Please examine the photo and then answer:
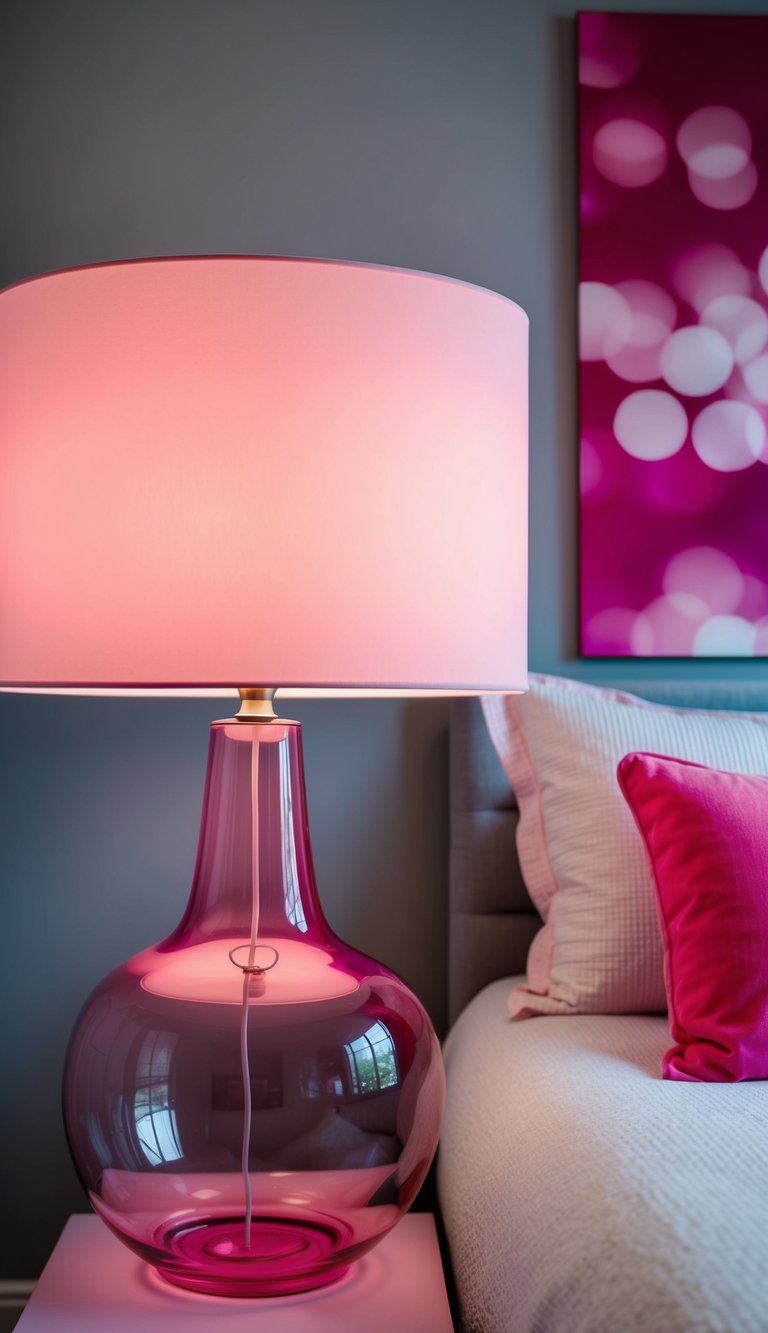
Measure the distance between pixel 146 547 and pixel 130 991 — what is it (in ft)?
1.45

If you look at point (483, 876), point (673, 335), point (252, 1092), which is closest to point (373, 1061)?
point (252, 1092)

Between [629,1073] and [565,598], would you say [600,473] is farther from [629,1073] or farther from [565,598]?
[629,1073]

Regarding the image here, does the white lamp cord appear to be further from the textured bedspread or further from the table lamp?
the textured bedspread

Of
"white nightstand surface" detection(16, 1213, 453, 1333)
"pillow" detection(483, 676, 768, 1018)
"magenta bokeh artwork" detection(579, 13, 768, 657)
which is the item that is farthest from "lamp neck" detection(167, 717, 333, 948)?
"magenta bokeh artwork" detection(579, 13, 768, 657)

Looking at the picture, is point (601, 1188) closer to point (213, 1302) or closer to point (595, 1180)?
point (595, 1180)

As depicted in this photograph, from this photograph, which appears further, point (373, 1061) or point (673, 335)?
point (673, 335)

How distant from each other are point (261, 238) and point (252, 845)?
3.55 ft

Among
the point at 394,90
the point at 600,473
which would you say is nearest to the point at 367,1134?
the point at 600,473

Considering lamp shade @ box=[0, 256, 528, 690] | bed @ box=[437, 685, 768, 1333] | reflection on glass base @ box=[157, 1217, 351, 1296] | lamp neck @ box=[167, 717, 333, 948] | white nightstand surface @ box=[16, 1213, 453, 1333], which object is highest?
lamp shade @ box=[0, 256, 528, 690]

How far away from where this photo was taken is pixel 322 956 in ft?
3.57

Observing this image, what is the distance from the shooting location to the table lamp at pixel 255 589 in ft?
2.94

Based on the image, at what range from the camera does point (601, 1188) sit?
891 mm

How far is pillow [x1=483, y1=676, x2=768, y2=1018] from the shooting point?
4.55 ft

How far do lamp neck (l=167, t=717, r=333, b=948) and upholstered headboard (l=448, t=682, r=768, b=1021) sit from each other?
558mm
